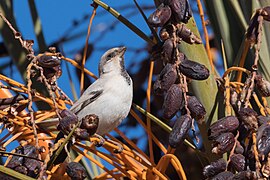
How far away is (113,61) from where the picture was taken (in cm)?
262

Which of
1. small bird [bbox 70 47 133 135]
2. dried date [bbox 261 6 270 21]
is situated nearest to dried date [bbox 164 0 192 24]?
dried date [bbox 261 6 270 21]

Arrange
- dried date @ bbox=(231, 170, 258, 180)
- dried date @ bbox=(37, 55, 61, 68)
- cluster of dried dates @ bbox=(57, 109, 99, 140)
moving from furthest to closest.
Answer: dried date @ bbox=(37, 55, 61, 68) < cluster of dried dates @ bbox=(57, 109, 99, 140) < dried date @ bbox=(231, 170, 258, 180)

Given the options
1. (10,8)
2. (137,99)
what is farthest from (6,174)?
(137,99)

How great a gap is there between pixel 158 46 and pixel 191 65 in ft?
0.57

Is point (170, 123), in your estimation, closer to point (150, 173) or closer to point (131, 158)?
point (131, 158)

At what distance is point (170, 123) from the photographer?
2.40 metres

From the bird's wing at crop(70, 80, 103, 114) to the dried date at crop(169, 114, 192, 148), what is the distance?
72 centimetres

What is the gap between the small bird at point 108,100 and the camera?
2281mm

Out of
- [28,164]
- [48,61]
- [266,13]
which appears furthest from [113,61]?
[28,164]

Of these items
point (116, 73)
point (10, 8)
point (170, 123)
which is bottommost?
point (170, 123)

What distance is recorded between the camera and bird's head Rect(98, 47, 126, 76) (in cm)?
259

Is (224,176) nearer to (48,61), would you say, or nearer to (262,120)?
(262,120)

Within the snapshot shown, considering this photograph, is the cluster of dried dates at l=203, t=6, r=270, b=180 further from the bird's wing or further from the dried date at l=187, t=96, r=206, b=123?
the bird's wing

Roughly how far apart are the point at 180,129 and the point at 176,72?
10 centimetres
